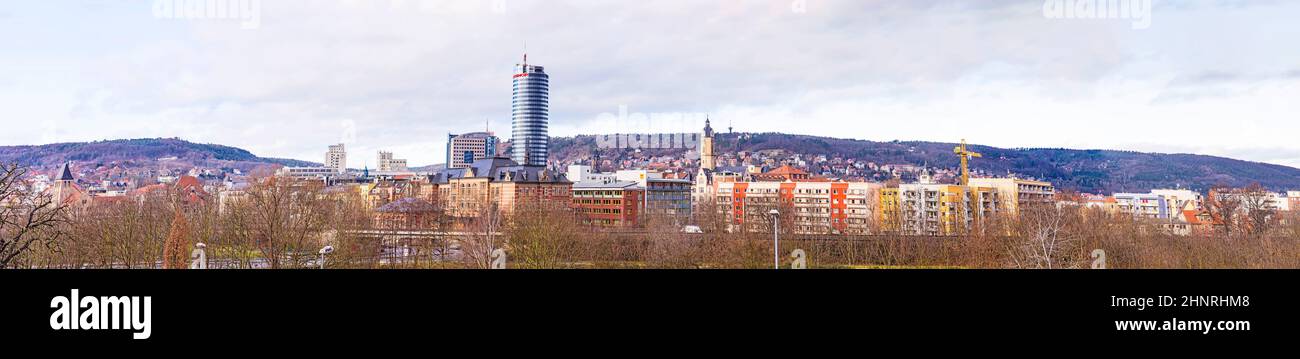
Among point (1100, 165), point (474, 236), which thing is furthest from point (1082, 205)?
point (474, 236)

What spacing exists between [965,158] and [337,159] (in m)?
17.6

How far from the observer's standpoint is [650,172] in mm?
27266

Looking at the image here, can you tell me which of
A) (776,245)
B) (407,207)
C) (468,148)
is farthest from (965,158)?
(468,148)

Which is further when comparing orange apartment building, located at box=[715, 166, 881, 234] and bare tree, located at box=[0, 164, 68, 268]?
orange apartment building, located at box=[715, 166, 881, 234]

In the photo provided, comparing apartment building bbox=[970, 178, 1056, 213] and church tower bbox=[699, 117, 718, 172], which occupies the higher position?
church tower bbox=[699, 117, 718, 172]

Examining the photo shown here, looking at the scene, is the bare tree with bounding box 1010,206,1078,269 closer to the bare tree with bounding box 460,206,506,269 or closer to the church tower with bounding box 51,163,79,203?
the bare tree with bounding box 460,206,506,269

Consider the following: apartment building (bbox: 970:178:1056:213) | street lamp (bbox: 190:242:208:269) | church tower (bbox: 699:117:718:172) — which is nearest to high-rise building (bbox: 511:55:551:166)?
church tower (bbox: 699:117:718:172)

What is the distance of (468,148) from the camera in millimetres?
29141

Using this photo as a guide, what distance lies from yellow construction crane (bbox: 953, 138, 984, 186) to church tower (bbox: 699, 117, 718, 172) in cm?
1072

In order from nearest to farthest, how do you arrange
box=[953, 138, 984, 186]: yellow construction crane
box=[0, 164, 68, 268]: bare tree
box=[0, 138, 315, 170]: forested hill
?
box=[0, 164, 68, 268]: bare tree
box=[0, 138, 315, 170]: forested hill
box=[953, 138, 984, 186]: yellow construction crane

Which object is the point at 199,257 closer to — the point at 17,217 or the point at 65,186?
the point at 17,217

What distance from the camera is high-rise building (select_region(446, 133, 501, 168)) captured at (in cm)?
2744
